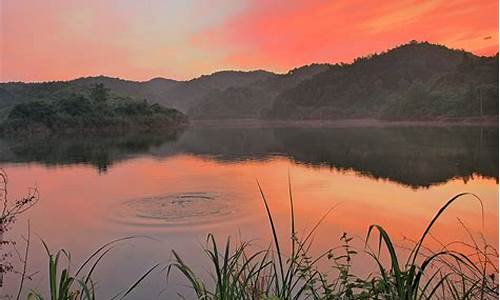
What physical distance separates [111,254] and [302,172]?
282 inches

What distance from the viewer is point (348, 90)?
209ft

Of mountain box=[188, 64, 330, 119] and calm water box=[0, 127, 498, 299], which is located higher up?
mountain box=[188, 64, 330, 119]

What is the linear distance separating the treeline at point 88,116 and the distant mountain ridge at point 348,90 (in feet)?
10.7

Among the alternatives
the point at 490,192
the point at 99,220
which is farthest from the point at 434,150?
the point at 99,220

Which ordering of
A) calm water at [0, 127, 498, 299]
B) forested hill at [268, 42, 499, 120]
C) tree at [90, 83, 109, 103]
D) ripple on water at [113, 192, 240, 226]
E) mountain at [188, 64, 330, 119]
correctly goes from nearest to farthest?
1. calm water at [0, 127, 498, 299]
2. ripple on water at [113, 192, 240, 226]
3. forested hill at [268, 42, 499, 120]
4. tree at [90, 83, 109, 103]
5. mountain at [188, 64, 330, 119]

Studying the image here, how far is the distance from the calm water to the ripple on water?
0.02m

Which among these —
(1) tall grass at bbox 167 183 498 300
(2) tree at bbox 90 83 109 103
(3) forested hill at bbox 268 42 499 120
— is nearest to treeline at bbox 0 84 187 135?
(2) tree at bbox 90 83 109 103

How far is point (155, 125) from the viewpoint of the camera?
150 feet

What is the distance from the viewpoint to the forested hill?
43.7m

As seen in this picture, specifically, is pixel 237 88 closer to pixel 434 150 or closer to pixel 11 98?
pixel 11 98

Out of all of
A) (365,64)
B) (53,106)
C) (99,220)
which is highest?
(365,64)

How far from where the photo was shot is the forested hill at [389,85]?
43656 mm

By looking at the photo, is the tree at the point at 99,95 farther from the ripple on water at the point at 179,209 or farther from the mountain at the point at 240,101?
the ripple on water at the point at 179,209

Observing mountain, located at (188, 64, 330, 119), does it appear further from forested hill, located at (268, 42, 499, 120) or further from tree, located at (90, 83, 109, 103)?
tree, located at (90, 83, 109, 103)
